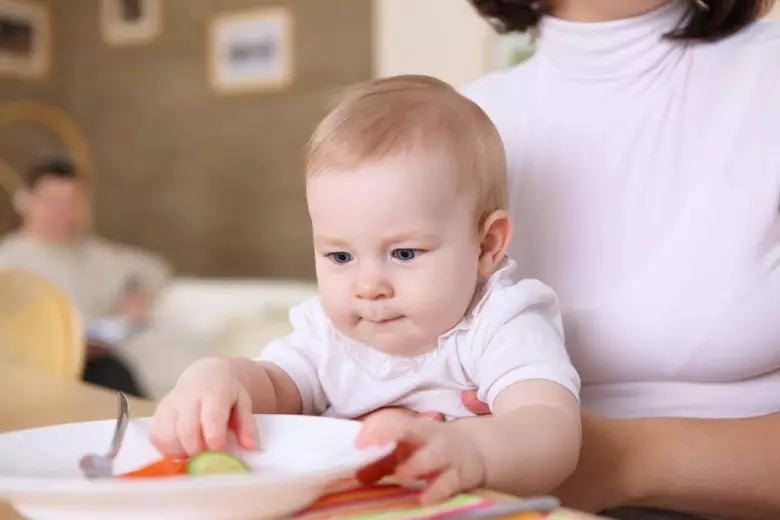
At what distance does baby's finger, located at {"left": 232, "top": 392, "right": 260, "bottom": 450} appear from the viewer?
28.5 inches

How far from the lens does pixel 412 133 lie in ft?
2.64

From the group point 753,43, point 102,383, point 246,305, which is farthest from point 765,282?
point 246,305

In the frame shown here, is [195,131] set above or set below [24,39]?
below

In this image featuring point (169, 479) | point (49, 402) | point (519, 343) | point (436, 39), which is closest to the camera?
point (169, 479)

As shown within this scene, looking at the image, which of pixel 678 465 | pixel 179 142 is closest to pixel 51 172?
pixel 179 142

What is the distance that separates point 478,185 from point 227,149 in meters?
3.68

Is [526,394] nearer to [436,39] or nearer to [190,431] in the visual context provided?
[190,431]

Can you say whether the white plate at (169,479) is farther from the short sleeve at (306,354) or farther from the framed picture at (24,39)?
the framed picture at (24,39)

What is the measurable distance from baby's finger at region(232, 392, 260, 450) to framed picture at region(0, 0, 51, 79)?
14.3ft

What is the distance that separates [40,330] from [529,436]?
99 cm

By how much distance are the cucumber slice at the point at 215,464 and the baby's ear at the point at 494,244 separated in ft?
0.99

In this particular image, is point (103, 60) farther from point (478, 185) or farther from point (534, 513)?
point (534, 513)

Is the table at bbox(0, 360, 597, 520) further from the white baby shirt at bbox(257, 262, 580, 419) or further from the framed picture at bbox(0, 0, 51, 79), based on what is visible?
the framed picture at bbox(0, 0, 51, 79)

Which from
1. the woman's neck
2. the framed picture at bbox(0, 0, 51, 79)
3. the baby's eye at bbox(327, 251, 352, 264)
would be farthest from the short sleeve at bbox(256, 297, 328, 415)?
the framed picture at bbox(0, 0, 51, 79)
